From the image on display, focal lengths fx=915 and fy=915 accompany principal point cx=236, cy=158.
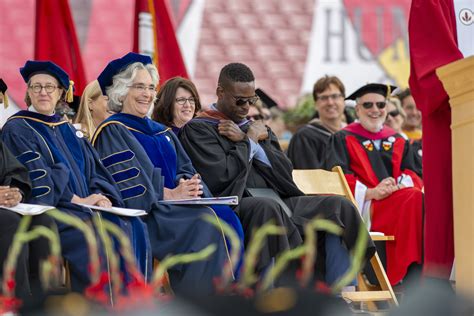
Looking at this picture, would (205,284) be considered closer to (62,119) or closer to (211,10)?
(62,119)

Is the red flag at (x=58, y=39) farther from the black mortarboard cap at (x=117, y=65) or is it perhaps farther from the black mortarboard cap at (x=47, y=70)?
the black mortarboard cap at (x=47, y=70)

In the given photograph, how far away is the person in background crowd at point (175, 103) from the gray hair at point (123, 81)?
2.22 ft

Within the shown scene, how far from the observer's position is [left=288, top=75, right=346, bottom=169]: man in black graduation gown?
852cm

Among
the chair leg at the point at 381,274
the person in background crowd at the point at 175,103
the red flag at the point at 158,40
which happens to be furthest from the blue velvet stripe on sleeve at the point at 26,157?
the red flag at the point at 158,40

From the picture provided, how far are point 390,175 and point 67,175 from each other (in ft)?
12.8

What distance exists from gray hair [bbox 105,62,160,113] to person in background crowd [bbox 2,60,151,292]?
1.03 ft

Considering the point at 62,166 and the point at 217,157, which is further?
the point at 217,157

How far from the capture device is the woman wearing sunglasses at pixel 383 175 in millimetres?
7527

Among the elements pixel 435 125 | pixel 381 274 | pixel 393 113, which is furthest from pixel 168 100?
pixel 393 113

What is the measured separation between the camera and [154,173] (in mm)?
5402

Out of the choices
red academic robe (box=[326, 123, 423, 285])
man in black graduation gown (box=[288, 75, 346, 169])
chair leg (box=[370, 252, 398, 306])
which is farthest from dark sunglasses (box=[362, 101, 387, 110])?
chair leg (box=[370, 252, 398, 306])

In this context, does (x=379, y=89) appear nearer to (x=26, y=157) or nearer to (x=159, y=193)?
(x=159, y=193)

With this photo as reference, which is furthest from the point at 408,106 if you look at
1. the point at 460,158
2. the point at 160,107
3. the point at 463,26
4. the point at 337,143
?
the point at 460,158

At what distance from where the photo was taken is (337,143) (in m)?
8.17
